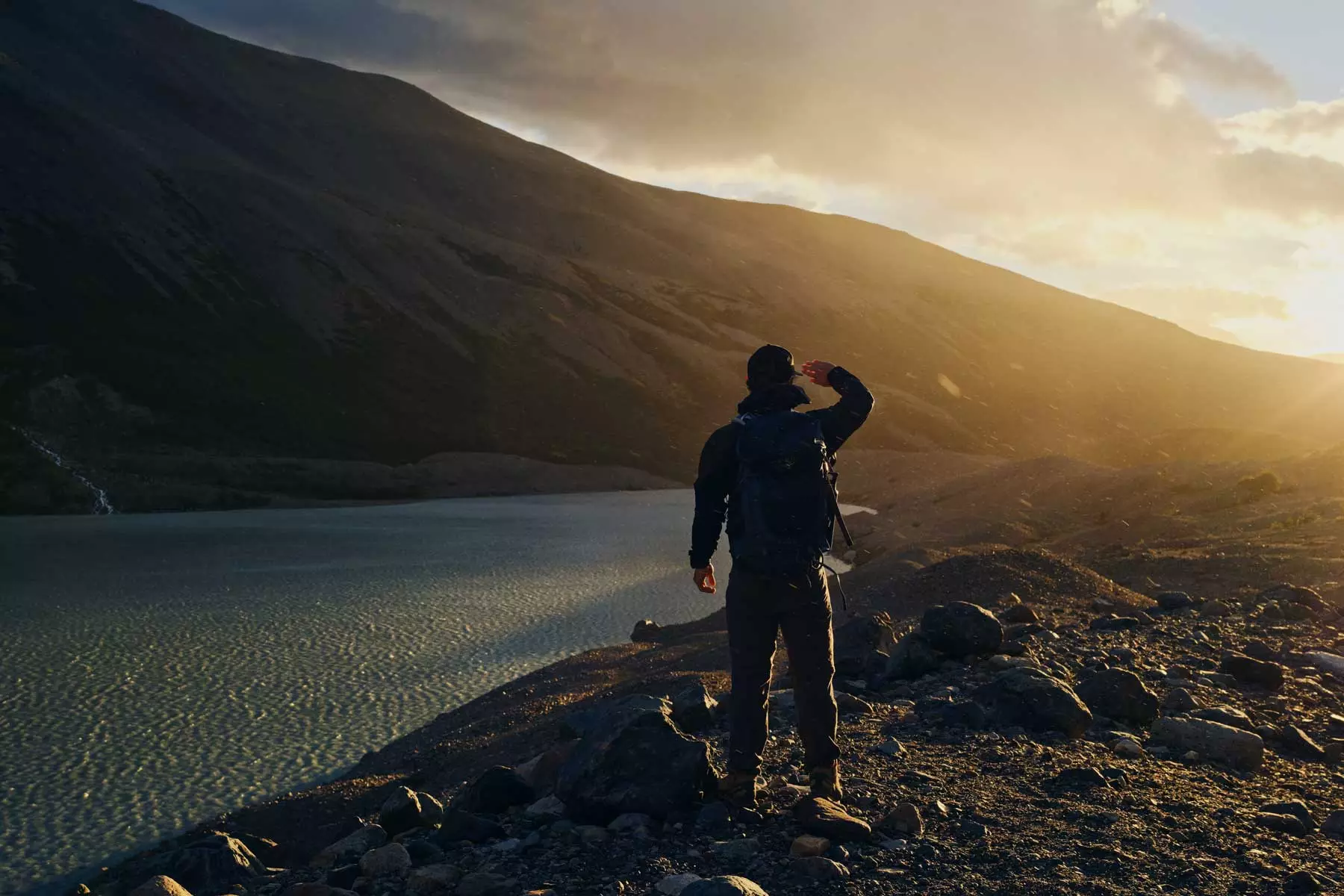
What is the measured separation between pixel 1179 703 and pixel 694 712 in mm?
4165

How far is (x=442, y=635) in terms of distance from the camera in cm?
2205

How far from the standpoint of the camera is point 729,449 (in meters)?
6.40

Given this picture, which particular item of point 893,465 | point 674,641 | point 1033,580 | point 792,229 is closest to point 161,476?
point 893,465

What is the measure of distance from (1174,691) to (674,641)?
10.9 meters

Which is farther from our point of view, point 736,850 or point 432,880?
point 736,850

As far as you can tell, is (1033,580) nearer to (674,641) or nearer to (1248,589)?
(1248,589)

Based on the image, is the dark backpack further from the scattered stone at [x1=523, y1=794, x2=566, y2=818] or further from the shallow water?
the shallow water

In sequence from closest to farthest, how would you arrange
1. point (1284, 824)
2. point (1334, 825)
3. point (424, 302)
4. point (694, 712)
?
1. point (1284, 824)
2. point (1334, 825)
3. point (694, 712)
4. point (424, 302)

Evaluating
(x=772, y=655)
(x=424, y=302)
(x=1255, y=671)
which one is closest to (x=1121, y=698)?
(x=1255, y=671)

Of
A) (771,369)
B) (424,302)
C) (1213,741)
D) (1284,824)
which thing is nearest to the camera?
(1284,824)

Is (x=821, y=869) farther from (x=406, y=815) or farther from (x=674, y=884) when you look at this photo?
(x=406, y=815)

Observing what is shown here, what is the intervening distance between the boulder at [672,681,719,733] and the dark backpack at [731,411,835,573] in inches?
119

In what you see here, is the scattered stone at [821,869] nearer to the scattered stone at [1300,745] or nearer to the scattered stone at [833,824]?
the scattered stone at [833,824]

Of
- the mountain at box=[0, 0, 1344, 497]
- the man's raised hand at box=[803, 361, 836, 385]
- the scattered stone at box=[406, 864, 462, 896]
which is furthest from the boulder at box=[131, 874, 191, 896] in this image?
the mountain at box=[0, 0, 1344, 497]
